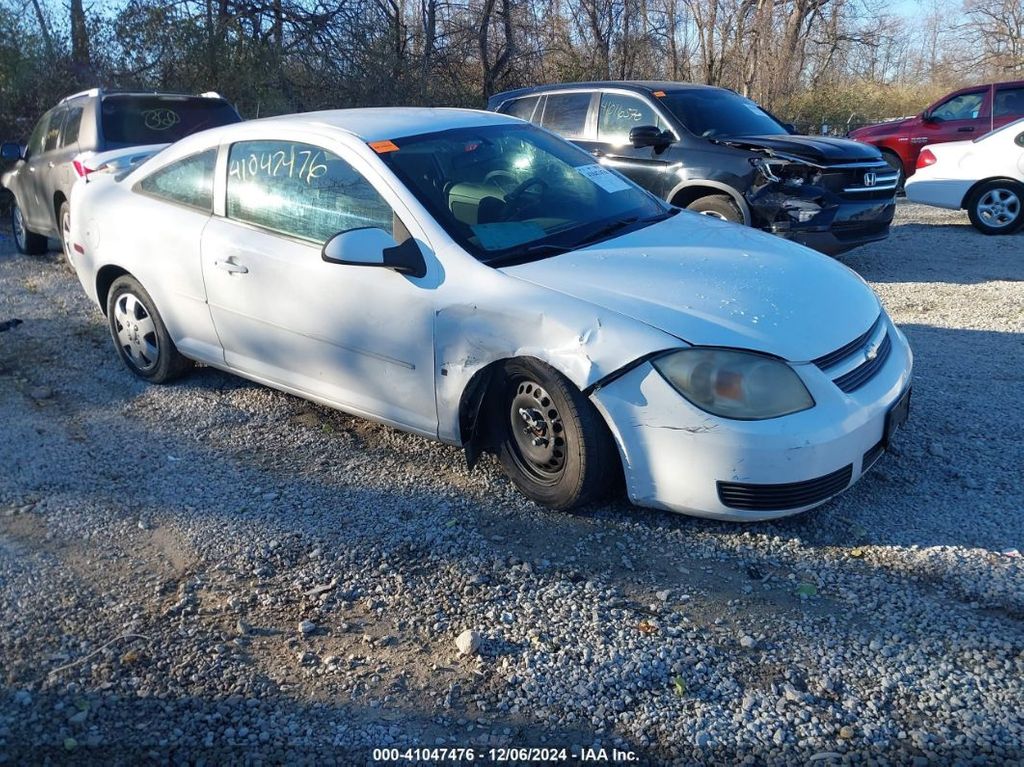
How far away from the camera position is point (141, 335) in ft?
18.1

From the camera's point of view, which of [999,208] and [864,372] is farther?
[999,208]

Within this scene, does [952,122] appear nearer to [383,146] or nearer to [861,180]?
[861,180]

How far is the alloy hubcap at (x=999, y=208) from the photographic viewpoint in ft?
35.0

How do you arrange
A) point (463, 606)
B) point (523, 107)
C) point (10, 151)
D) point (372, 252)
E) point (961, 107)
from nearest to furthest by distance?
1. point (463, 606)
2. point (372, 252)
3. point (10, 151)
4. point (523, 107)
5. point (961, 107)

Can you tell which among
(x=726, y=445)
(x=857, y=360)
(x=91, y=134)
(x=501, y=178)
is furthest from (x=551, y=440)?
(x=91, y=134)

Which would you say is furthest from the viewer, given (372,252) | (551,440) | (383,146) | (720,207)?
(720,207)

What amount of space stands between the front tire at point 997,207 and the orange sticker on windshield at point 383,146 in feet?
29.4

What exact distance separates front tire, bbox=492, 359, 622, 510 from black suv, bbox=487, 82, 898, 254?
474 centimetres

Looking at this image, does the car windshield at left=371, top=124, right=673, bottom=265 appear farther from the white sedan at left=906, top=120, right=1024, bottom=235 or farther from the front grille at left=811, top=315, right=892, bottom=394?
the white sedan at left=906, top=120, right=1024, bottom=235

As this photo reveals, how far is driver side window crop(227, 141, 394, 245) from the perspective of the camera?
4.25 meters

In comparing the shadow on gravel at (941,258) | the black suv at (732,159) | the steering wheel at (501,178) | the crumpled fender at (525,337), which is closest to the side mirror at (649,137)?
the black suv at (732,159)

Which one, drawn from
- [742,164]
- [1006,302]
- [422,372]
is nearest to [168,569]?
→ [422,372]

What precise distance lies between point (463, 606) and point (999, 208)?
997cm

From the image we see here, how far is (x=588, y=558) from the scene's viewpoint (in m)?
3.53
